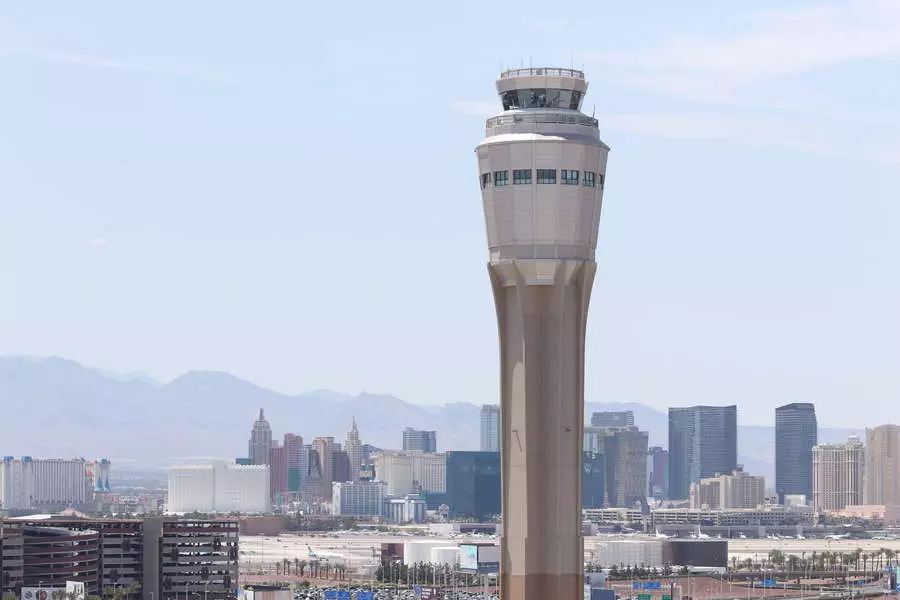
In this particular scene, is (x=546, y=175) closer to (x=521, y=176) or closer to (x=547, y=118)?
(x=521, y=176)

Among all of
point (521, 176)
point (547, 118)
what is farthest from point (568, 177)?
point (547, 118)

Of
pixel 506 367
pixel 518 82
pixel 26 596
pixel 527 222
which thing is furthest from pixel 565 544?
pixel 26 596

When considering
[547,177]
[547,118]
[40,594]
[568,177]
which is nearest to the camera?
[547,177]

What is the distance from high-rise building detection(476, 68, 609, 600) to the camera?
91.2 meters

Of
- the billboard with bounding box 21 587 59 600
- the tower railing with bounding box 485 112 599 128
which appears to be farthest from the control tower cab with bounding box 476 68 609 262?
the billboard with bounding box 21 587 59 600

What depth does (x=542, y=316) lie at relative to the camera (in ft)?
303

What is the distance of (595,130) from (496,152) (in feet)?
15.5

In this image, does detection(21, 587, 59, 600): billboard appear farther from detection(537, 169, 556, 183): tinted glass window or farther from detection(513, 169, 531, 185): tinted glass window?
detection(537, 169, 556, 183): tinted glass window

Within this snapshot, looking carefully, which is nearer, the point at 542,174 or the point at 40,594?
the point at 542,174

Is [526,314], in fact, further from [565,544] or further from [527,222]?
[565,544]

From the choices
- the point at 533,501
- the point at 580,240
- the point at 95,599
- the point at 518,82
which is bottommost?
the point at 95,599

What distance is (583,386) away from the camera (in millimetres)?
92375

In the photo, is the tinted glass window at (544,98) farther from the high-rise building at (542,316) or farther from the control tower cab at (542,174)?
the high-rise building at (542,316)

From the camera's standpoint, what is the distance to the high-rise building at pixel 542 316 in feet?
299
